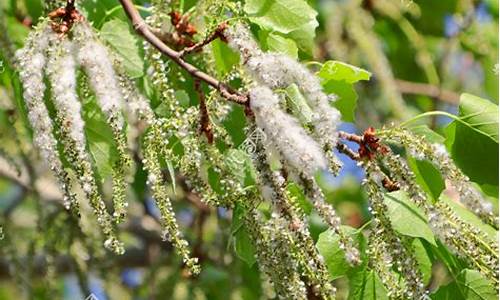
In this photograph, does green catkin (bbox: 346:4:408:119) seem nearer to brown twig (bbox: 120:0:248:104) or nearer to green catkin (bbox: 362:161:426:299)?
brown twig (bbox: 120:0:248:104)

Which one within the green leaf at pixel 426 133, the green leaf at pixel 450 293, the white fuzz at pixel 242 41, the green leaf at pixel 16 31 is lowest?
the green leaf at pixel 450 293

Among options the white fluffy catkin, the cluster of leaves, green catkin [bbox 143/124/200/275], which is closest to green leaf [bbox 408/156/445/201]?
the cluster of leaves

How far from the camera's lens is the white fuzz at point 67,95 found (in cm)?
122

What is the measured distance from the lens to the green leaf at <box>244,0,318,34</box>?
1451mm

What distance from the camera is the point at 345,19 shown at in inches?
106

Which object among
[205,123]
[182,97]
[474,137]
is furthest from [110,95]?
[474,137]

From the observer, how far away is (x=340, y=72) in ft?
4.87

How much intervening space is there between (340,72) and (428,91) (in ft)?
5.20

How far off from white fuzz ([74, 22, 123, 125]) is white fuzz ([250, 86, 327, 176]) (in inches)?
5.8

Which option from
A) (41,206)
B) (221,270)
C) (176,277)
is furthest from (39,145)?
(221,270)

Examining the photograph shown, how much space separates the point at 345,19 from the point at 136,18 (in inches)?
50.6

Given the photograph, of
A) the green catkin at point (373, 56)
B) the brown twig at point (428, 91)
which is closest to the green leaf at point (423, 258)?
the green catkin at point (373, 56)

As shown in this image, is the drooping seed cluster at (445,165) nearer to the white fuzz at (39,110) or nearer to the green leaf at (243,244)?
the green leaf at (243,244)

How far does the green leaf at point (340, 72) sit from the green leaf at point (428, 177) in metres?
0.13
